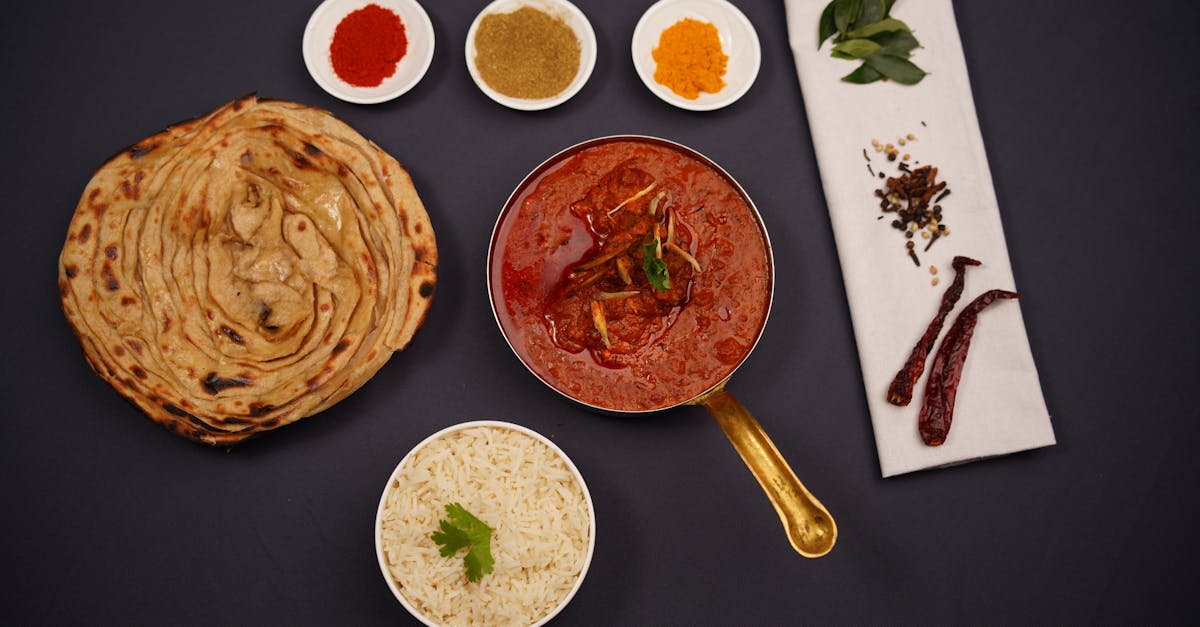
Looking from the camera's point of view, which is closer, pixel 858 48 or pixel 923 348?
pixel 923 348

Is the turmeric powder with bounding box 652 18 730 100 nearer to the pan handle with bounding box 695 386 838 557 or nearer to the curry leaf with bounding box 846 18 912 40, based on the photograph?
the curry leaf with bounding box 846 18 912 40

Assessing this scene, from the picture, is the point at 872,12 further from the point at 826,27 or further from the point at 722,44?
the point at 722,44

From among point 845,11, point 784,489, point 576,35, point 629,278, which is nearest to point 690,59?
point 576,35

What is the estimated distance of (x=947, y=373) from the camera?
9.00 ft

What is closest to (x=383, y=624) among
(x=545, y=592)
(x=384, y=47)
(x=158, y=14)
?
(x=545, y=592)

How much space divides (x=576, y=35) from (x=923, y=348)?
1633 millimetres

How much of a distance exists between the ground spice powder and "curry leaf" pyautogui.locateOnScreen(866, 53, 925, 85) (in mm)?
1086

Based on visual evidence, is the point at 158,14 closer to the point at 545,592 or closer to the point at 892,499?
the point at 545,592

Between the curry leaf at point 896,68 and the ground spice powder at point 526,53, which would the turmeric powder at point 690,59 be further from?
the curry leaf at point 896,68

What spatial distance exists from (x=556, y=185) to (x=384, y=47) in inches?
33.8

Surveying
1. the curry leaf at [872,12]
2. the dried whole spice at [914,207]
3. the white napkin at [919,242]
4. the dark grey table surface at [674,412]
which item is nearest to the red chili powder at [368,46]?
the dark grey table surface at [674,412]

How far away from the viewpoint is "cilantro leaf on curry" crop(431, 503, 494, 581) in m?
2.33

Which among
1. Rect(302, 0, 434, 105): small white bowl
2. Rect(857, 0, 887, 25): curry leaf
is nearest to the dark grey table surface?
Rect(302, 0, 434, 105): small white bowl

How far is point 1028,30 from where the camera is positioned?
3.13 meters
